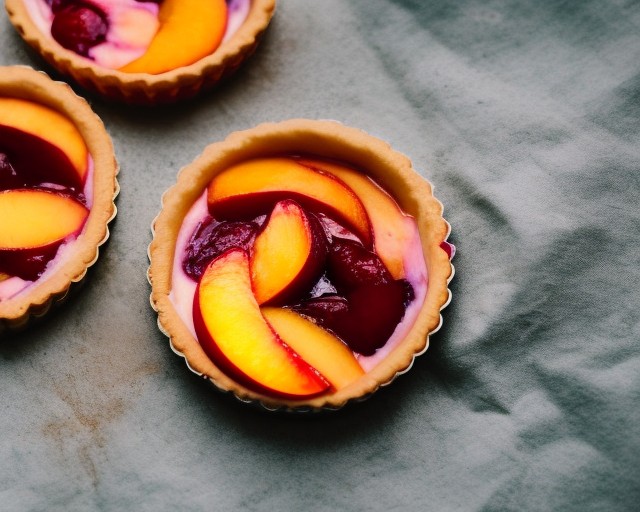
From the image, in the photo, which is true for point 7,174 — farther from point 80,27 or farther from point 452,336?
point 452,336

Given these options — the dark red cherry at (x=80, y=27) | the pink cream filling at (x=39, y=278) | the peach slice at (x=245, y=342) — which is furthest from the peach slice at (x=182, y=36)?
the peach slice at (x=245, y=342)

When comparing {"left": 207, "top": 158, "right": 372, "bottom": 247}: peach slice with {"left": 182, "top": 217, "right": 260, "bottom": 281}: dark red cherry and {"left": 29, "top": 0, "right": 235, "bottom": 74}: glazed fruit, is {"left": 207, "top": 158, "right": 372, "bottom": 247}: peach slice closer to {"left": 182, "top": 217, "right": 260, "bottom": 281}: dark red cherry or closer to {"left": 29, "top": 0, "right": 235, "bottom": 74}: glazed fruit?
{"left": 182, "top": 217, "right": 260, "bottom": 281}: dark red cherry

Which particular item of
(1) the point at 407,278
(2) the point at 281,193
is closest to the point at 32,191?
(2) the point at 281,193

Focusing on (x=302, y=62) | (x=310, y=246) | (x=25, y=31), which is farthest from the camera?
(x=302, y=62)

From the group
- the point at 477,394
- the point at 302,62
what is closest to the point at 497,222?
the point at 477,394

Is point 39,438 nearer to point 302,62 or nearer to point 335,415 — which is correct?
point 335,415

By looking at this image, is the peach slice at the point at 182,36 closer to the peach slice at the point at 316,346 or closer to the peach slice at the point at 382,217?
the peach slice at the point at 382,217

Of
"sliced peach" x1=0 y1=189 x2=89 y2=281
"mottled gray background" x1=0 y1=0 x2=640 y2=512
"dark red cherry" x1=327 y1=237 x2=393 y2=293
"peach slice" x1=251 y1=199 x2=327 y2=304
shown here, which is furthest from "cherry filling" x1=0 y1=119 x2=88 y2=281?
"dark red cherry" x1=327 y1=237 x2=393 y2=293
